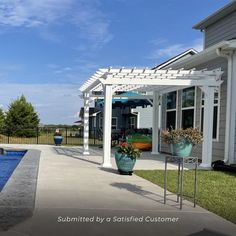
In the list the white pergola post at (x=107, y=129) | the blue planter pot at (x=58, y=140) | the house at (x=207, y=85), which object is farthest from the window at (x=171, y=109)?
the blue planter pot at (x=58, y=140)

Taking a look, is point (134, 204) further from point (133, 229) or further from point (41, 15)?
point (41, 15)

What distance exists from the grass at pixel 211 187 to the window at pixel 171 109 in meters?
6.76

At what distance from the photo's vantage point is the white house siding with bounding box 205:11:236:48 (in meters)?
16.5

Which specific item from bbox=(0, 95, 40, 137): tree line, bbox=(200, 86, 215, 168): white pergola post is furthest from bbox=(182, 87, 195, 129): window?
bbox=(0, 95, 40, 137): tree line

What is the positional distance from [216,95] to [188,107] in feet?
8.68

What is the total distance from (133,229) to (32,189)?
2.96m

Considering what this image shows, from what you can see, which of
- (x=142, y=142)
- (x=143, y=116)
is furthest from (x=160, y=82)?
(x=143, y=116)

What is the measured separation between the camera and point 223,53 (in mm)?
13023

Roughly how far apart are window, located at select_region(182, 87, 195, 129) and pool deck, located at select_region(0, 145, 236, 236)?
6864 mm

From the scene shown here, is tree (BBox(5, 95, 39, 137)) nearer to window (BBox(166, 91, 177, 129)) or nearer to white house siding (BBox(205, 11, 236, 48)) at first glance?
window (BBox(166, 91, 177, 129))

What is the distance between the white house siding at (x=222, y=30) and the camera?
1650 centimetres

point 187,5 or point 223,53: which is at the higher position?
point 187,5

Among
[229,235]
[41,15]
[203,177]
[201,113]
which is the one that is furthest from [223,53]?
[229,235]

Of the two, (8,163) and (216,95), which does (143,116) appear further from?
(216,95)
